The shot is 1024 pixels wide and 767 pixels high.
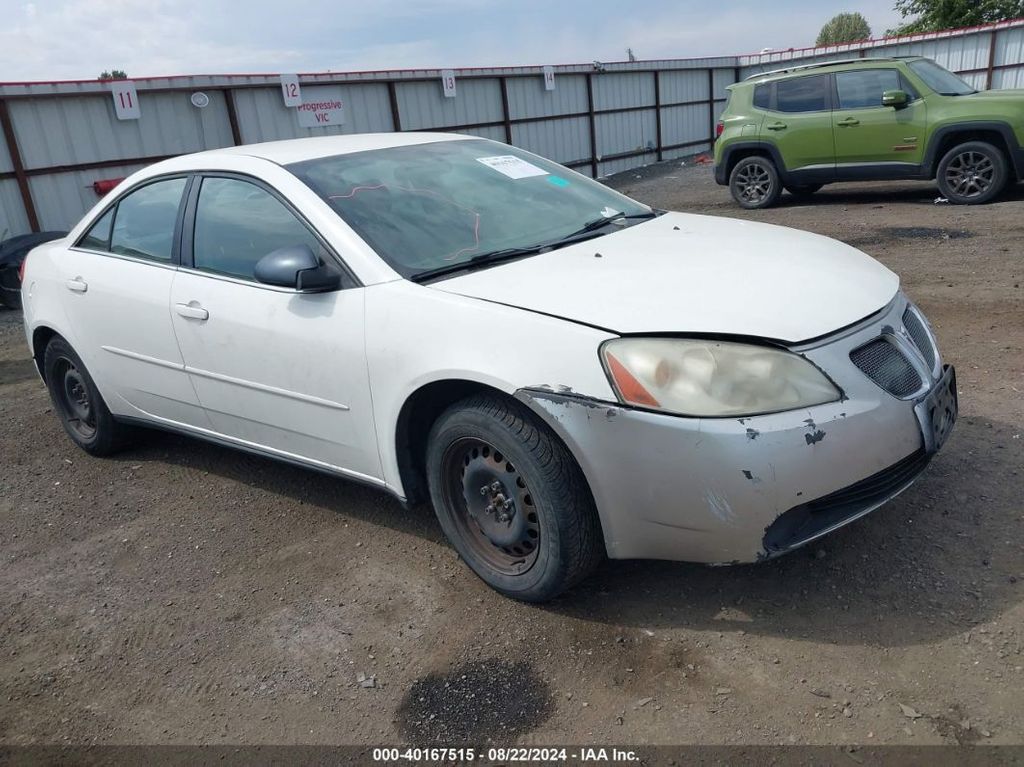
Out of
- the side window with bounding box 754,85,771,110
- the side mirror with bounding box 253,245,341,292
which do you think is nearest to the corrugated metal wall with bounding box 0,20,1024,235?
the side window with bounding box 754,85,771,110

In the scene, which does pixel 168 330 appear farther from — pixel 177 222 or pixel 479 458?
pixel 479 458

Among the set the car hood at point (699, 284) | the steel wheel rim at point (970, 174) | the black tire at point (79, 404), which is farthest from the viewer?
the steel wheel rim at point (970, 174)

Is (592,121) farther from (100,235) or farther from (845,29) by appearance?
(845,29)

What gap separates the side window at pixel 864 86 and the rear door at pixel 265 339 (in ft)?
30.8

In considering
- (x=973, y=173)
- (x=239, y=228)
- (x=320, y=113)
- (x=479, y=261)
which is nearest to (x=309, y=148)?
(x=239, y=228)

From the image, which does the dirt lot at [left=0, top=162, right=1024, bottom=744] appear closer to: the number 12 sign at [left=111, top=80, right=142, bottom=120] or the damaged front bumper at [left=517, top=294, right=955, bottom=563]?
the damaged front bumper at [left=517, top=294, right=955, bottom=563]

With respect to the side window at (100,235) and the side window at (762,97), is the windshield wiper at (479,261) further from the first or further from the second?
the side window at (762,97)

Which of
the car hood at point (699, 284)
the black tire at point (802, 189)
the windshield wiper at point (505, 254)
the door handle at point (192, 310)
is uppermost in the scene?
the windshield wiper at point (505, 254)

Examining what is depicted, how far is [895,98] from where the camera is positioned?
1034 centimetres

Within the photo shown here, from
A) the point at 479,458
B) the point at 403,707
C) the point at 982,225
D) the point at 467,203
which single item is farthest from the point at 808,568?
the point at 982,225

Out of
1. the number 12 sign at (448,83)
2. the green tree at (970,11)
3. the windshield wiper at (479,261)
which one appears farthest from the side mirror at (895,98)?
the green tree at (970,11)

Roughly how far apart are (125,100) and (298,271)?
10868mm

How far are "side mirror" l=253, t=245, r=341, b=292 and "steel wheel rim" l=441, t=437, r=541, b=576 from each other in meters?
0.79

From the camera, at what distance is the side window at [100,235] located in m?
4.38
